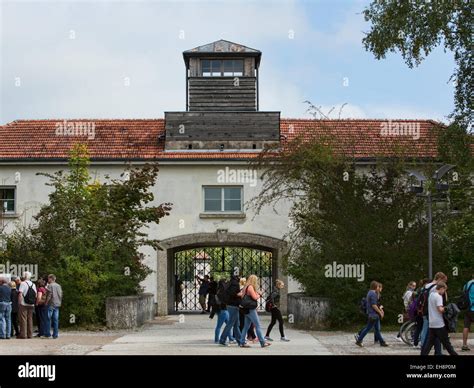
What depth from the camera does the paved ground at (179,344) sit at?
2112 centimetres

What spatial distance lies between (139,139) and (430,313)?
24.6m

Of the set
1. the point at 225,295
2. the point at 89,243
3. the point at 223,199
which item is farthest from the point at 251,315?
the point at 223,199

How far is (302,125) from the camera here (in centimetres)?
4188

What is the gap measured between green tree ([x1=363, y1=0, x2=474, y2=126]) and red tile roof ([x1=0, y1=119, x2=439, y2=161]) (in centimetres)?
631

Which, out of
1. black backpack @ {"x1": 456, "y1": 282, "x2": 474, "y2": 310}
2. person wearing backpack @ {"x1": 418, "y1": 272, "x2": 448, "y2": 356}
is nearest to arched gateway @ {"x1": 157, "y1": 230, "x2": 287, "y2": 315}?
black backpack @ {"x1": 456, "y1": 282, "x2": 474, "y2": 310}

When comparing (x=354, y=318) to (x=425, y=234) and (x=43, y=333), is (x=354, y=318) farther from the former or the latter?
(x=43, y=333)

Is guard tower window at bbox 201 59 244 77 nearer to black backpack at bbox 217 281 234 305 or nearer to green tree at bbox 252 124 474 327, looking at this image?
green tree at bbox 252 124 474 327

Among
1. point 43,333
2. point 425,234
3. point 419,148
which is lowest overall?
point 43,333

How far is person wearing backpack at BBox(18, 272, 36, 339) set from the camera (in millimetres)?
25672

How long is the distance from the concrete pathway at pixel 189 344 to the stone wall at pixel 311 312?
55cm

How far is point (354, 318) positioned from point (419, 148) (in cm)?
1262

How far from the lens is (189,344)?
23.2m
